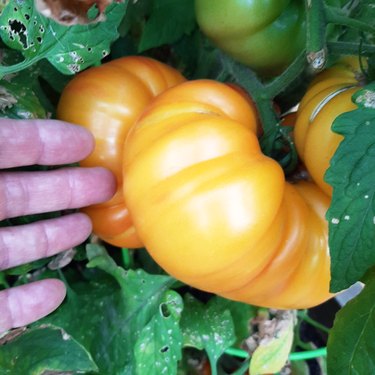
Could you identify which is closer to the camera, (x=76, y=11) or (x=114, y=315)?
(x=76, y=11)

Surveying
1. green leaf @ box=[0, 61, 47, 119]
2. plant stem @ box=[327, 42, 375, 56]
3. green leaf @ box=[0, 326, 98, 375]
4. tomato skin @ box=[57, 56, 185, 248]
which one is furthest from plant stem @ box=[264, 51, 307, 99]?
green leaf @ box=[0, 326, 98, 375]

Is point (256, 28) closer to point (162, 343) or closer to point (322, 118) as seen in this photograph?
point (322, 118)

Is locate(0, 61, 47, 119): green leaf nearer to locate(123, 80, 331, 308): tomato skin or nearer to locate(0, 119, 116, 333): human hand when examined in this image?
locate(0, 119, 116, 333): human hand

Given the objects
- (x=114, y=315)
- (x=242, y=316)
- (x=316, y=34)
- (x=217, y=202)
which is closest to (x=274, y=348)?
(x=242, y=316)

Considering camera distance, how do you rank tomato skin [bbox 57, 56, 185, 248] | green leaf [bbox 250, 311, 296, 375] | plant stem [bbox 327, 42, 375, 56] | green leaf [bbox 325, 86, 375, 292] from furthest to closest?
1. green leaf [bbox 250, 311, 296, 375]
2. tomato skin [bbox 57, 56, 185, 248]
3. plant stem [bbox 327, 42, 375, 56]
4. green leaf [bbox 325, 86, 375, 292]

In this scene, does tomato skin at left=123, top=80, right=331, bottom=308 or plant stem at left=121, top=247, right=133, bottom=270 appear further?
plant stem at left=121, top=247, right=133, bottom=270

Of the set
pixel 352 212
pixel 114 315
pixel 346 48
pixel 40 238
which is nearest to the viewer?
pixel 352 212

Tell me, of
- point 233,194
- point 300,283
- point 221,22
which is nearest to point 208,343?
point 300,283
